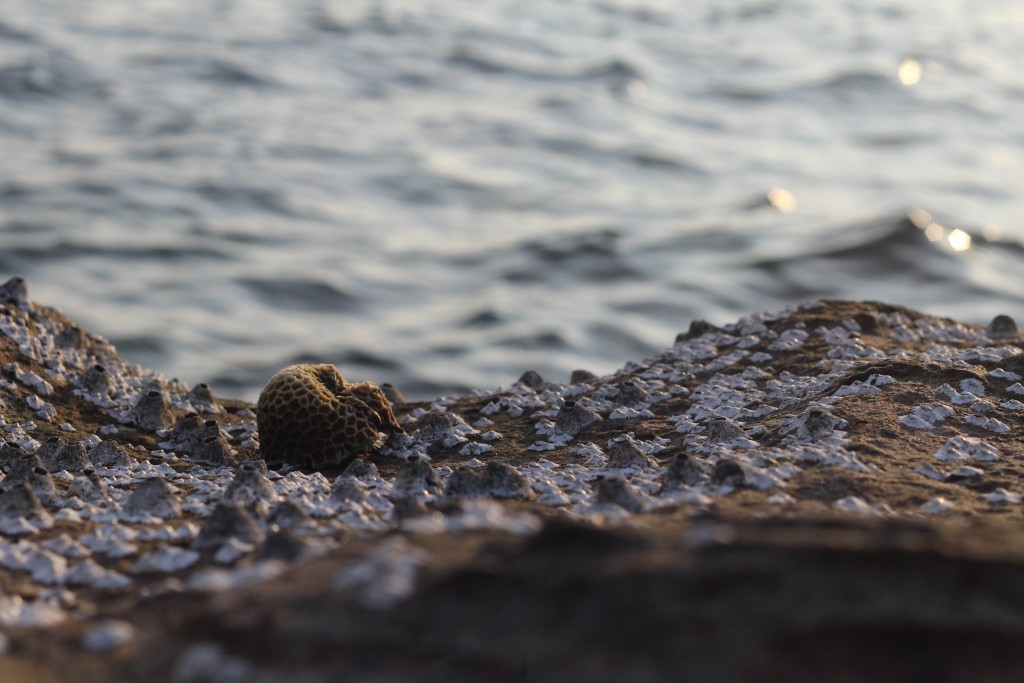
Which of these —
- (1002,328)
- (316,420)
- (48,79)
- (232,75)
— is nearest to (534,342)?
(1002,328)

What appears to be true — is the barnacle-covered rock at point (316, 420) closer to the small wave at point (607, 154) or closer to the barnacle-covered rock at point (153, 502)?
the barnacle-covered rock at point (153, 502)

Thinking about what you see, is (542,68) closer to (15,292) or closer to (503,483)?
(15,292)

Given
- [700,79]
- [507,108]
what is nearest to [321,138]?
[507,108]

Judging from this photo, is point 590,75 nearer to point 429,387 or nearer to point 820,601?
point 429,387

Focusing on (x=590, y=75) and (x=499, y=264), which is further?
(x=590, y=75)

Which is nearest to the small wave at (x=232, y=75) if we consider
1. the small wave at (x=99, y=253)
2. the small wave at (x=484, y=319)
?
the small wave at (x=99, y=253)

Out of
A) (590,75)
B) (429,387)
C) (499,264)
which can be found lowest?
(429,387)

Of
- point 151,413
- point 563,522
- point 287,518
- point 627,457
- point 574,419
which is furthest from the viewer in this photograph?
point 151,413
